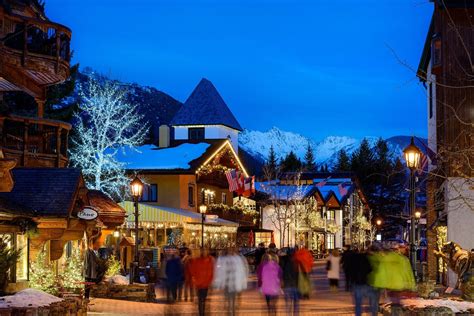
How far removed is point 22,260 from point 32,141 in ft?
32.0

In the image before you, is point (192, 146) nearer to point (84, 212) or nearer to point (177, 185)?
point (177, 185)

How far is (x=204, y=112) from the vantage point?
77500mm

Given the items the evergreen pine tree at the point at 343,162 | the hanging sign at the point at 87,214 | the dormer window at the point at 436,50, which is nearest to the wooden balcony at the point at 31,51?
the hanging sign at the point at 87,214

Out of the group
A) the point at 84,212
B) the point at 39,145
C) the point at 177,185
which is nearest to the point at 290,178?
the point at 177,185

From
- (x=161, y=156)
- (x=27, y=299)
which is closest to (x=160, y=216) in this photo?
(x=161, y=156)

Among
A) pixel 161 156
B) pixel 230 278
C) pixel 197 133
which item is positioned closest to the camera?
pixel 230 278

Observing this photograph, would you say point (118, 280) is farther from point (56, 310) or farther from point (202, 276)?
point (56, 310)

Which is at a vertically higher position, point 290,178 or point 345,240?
point 290,178

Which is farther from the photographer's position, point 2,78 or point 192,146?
point 192,146

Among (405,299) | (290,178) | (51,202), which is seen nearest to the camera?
(405,299)

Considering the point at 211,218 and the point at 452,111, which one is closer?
the point at 452,111

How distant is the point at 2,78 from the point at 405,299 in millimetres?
11481

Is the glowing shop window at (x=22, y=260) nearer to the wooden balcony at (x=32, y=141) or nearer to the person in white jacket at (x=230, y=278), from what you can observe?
the person in white jacket at (x=230, y=278)

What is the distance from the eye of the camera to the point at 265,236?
7719 cm
